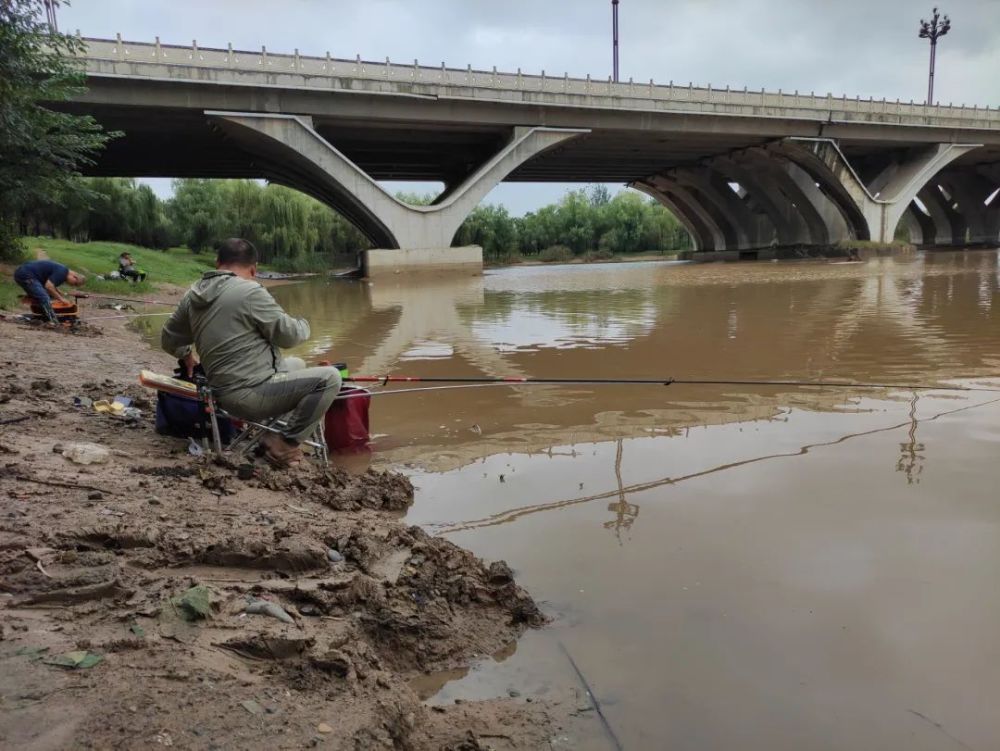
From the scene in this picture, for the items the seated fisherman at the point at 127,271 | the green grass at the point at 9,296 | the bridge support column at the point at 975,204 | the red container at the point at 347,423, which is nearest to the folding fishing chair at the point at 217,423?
the red container at the point at 347,423

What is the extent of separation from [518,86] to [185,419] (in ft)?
93.6

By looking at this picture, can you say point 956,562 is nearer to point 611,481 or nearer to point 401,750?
point 611,481

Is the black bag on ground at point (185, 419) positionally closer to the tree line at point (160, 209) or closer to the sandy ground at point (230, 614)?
the sandy ground at point (230, 614)

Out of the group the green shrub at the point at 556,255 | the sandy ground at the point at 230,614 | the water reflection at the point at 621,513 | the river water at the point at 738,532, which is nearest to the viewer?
the sandy ground at the point at 230,614

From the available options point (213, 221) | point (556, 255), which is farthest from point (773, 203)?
point (213, 221)

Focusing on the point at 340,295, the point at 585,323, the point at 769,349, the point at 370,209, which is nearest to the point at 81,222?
the point at 370,209

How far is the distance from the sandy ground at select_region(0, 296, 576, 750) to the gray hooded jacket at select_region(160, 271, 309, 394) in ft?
1.99

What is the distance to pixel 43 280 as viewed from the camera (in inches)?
379

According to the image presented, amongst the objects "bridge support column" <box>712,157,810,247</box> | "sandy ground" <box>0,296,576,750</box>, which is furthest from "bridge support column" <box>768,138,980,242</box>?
"sandy ground" <box>0,296,576,750</box>

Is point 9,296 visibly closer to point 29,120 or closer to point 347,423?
point 29,120

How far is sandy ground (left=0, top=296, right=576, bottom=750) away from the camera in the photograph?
154cm

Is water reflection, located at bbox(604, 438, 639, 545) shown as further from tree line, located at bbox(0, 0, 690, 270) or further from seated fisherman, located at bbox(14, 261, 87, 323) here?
tree line, located at bbox(0, 0, 690, 270)

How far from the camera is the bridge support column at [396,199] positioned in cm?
2805

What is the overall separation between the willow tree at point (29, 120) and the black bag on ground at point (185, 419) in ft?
40.6
